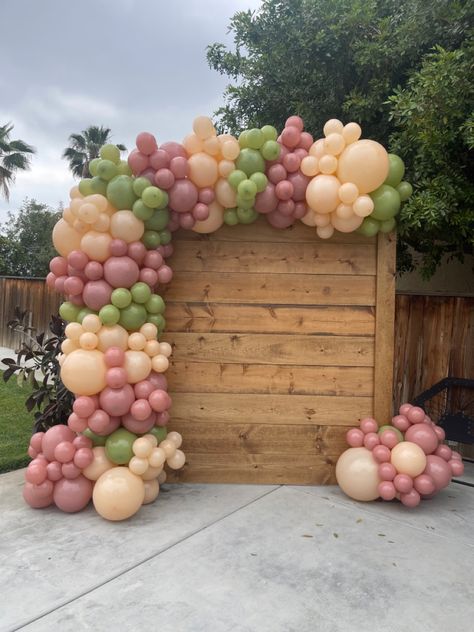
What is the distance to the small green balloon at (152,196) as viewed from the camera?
258 cm

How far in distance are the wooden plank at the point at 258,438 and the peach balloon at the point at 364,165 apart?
5.51 feet

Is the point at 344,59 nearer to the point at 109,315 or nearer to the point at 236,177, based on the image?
the point at 236,177

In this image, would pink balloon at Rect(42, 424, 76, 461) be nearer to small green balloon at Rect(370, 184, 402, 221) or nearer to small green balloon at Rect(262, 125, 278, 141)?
small green balloon at Rect(262, 125, 278, 141)

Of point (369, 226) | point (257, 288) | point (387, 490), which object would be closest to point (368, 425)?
point (387, 490)

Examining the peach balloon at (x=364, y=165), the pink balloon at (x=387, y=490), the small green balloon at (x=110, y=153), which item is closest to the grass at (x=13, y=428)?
the small green balloon at (x=110, y=153)

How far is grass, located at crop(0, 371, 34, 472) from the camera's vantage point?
359 centimetres

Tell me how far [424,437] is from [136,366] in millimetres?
1921

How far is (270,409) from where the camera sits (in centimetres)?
313

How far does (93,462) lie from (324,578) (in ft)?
4.75

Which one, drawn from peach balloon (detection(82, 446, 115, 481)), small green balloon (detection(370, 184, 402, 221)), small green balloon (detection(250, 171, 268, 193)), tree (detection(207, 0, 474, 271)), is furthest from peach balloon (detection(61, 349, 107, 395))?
tree (detection(207, 0, 474, 271))

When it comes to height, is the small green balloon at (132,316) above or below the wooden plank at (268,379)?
above

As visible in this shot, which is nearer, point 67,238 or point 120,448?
point 120,448

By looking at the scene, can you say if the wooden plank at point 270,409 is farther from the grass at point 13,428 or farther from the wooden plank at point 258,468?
the grass at point 13,428

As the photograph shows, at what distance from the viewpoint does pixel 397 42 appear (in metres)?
3.62
